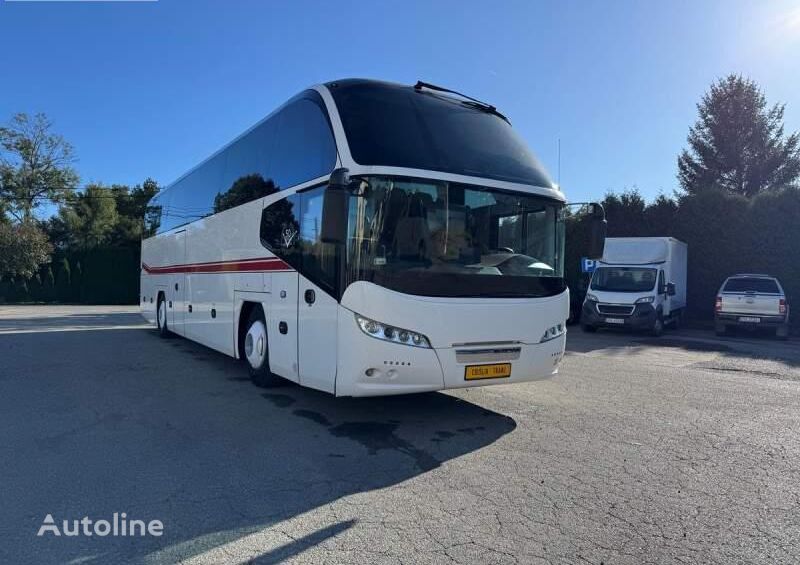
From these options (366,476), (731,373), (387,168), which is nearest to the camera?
(366,476)

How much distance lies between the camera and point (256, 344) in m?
7.93

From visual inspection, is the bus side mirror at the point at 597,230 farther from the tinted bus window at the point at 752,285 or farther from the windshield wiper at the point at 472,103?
the tinted bus window at the point at 752,285

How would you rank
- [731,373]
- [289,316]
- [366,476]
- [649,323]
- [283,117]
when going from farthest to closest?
1. [649,323]
2. [731,373]
3. [283,117]
4. [289,316]
5. [366,476]

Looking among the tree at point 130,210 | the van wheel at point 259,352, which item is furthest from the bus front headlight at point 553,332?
the tree at point 130,210

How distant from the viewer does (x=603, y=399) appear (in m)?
7.71

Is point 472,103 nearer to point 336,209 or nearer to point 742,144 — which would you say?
point 336,209

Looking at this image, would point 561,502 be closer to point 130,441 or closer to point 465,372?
point 465,372

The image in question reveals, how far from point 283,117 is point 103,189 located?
4756 centimetres

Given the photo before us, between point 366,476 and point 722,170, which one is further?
point 722,170

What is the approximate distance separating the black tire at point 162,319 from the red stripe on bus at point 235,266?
1.05m

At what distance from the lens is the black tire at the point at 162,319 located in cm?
1387

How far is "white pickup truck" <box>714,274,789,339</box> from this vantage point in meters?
16.9

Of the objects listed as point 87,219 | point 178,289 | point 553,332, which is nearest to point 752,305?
point 553,332

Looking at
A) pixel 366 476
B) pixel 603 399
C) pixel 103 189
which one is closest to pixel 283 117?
pixel 366 476
